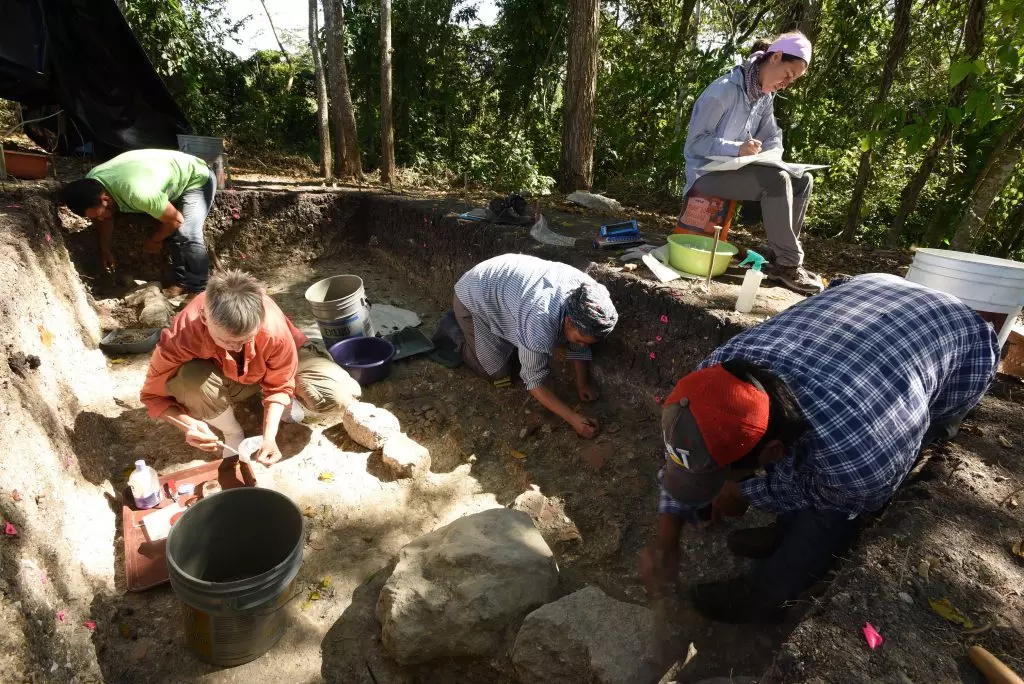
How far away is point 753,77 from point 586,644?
361cm

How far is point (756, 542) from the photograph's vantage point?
235 centimetres

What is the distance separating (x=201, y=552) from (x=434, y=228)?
3.82 meters

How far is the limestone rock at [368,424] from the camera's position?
10.6 feet

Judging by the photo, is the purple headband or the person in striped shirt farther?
the purple headband

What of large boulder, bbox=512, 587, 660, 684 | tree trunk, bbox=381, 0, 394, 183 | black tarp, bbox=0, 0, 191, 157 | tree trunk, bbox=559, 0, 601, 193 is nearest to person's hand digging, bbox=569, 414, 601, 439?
large boulder, bbox=512, 587, 660, 684

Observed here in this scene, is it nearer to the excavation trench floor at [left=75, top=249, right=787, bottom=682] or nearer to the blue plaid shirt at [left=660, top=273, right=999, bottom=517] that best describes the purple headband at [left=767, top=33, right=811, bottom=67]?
the blue plaid shirt at [left=660, top=273, right=999, bottom=517]

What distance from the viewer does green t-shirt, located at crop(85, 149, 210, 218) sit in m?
4.39

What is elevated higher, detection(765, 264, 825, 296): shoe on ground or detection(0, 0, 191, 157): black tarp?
detection(0, 0, 191, 157): black tarp

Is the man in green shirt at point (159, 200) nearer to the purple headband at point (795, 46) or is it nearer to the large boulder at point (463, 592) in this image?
the large boulder at point (463, 592)

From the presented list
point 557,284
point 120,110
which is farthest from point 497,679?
point 120,110

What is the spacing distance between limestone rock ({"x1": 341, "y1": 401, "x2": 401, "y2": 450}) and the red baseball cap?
213 centimetres

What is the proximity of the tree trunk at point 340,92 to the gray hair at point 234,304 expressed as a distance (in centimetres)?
544

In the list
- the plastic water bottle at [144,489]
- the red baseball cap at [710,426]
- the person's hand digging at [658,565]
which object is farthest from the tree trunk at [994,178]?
the plastic water bottle at [144,489]

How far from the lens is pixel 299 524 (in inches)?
82.4
